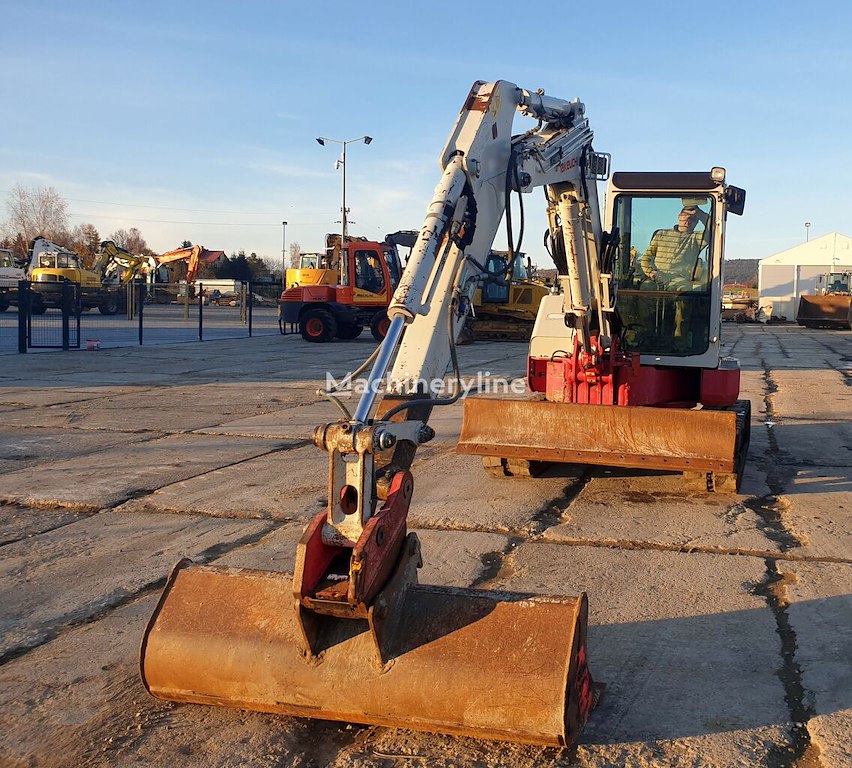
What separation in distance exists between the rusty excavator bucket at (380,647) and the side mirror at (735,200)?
5840 mm

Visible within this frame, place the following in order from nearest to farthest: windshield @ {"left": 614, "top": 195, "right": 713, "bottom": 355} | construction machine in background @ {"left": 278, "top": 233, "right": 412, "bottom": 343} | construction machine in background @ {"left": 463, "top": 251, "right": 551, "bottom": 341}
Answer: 1. windshield @ {"left": 614, "top": 195, "right": 713, "bottom": 355}
2. construction machine in background @ {"left": 278, "top": 233, "right": 412, "bottom": 343}
3. construction machine in background @ {"left": 463, "top": 251, "right": 551, "bottom": 341}

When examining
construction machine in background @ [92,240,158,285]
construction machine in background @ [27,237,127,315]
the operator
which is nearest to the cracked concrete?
the operator

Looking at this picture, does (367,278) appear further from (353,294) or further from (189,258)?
(189,258)

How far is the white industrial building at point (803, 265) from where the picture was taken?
2650 inches

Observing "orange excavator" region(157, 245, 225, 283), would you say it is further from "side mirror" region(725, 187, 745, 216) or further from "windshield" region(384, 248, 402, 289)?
"side mirror" region(725, 187, 745, 216)

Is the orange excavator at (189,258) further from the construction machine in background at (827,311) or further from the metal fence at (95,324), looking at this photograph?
the construction machine in background at (827,311)

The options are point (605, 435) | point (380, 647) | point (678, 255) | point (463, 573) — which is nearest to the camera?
point (380, 647)

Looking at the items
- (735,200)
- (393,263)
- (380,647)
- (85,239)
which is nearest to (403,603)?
(380,647)

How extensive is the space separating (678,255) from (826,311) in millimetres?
36839

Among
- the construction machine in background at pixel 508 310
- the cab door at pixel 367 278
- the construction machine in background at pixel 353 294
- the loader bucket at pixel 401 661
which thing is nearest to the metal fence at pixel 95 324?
the construction machine in background at pixel 353 294

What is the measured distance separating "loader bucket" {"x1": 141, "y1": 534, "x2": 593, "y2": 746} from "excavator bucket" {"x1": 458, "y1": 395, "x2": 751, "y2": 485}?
143 inches

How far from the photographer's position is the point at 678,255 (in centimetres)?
869

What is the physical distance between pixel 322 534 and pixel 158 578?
2.16 meters

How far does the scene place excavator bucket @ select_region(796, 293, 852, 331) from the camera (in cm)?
4131
